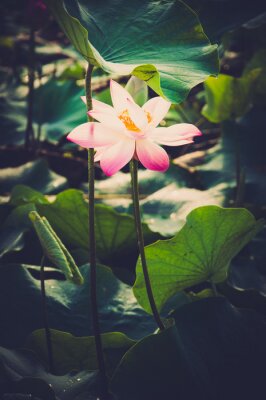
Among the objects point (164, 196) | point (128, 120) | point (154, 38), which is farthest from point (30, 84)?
point (128, 120)

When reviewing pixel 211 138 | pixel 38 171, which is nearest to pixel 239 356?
pixel 38 171

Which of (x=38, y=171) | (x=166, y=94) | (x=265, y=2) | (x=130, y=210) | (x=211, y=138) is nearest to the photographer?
(x=166, y=94)

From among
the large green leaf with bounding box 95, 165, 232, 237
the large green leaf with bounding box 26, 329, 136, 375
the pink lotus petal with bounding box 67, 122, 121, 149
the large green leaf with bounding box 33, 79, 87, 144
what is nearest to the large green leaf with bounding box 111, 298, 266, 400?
the large green leaf with bounding box 26, 329, 136, 375

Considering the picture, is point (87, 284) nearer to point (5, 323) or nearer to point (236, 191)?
point (5, 323)

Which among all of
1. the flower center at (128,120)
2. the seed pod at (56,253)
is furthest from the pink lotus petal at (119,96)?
the seed pod at (56,253)

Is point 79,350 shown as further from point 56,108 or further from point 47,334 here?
point 56,108

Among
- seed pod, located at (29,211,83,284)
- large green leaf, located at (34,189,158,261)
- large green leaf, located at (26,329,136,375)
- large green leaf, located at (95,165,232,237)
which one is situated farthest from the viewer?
large green leaf, located at (95,165,232,237)

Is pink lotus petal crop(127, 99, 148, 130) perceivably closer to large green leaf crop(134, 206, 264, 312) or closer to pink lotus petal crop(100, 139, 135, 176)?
pink lotus petal crop(100, 139, 135, 176)
